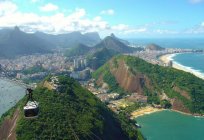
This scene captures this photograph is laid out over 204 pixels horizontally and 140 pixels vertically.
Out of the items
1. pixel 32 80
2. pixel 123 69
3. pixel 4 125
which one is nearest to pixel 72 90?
pixel 4 125

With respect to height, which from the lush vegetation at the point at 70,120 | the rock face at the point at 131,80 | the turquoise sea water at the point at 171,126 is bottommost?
the turquoise sea water at the point at 171,126

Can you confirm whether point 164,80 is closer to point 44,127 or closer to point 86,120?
point 86,120

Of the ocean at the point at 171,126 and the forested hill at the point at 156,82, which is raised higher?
the forested hill at the point at 156,82

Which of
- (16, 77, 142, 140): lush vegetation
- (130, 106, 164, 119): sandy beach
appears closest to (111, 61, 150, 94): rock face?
(130, 106, 164, 119): sandy beach

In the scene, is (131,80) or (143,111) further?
(131,80)

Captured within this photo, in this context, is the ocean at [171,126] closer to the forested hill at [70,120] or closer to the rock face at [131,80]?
the forested hill at [70,120]

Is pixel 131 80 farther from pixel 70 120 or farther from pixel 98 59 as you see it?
pixel 98 59

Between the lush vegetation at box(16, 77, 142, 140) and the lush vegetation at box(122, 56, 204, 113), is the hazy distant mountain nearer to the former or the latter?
the lush vegetation at box(122, 56, 204, 113)

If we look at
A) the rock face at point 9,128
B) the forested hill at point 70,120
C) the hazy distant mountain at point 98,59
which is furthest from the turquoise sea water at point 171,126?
the hazy distant mountain at point 98,59

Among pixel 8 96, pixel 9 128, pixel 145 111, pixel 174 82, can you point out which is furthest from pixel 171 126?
pixel 8 96
